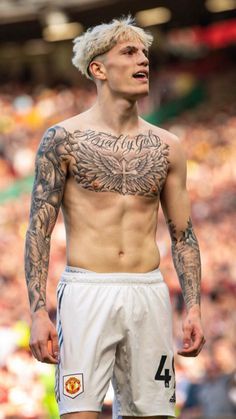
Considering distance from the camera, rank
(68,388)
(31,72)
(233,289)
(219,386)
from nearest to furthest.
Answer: (68,388), (219,386), (233,289), (31,72)

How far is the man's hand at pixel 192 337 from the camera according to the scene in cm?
525

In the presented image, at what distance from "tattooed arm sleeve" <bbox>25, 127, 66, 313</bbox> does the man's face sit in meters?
0.33

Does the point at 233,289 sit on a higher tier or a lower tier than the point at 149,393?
lower

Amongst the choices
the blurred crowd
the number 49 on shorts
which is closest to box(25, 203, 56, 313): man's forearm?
the number 49 on shorts

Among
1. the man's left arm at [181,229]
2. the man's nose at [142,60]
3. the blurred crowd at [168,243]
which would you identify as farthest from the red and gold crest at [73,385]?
the blurred crowd at [168,243]

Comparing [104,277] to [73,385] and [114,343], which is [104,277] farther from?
[73,385]

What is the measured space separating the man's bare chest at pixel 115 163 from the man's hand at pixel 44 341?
25.5 inches

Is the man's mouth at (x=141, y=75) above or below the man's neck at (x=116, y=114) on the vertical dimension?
above

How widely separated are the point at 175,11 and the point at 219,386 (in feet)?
49.2

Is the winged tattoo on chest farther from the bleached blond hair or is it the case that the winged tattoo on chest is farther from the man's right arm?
the bleached blond hair

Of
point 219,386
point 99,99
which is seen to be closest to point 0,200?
point 219,386

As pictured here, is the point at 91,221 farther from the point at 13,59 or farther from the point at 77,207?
the point at 13,59

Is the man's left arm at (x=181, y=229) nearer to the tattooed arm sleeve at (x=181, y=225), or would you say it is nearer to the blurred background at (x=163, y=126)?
the tattooed arm sleeve at (x=181, y=225)

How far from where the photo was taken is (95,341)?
17.2 ft
